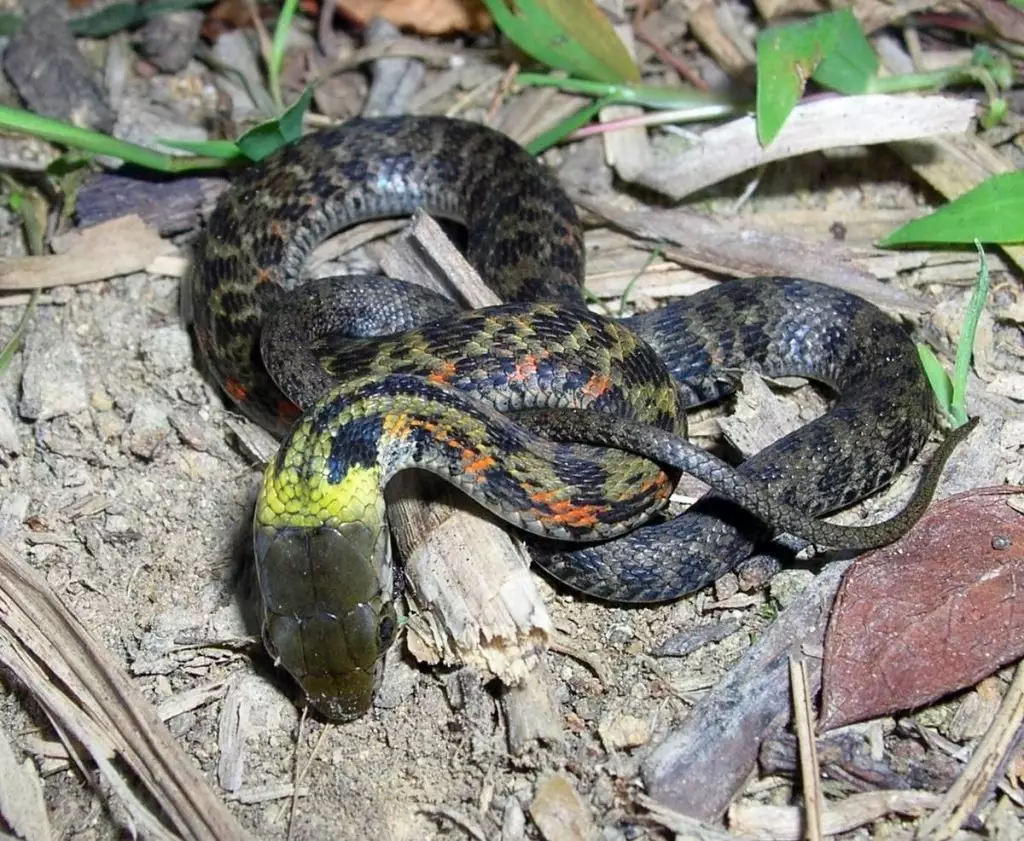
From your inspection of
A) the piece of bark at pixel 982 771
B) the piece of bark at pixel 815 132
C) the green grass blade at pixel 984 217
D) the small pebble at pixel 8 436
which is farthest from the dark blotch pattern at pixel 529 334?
the piece of bark at pixel 982 771

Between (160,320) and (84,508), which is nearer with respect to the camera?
(84,508)

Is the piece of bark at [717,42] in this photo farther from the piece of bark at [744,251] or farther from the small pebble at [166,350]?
the small pebble at [166,350]

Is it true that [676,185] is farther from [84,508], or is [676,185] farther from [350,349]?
[84,508]

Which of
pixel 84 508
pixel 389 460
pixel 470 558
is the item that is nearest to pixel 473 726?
pixel 470 558

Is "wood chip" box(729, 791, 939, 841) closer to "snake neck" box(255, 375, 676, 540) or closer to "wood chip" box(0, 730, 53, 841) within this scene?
"snake neck" box(255, 375, 676, 540)

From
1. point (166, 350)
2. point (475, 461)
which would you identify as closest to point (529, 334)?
point (475, 461)
